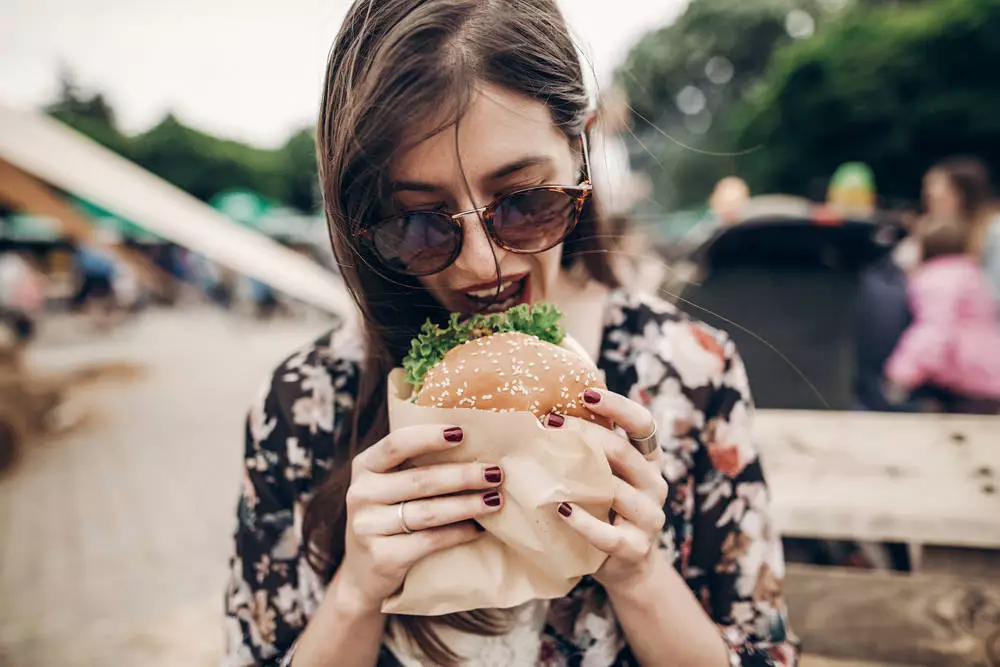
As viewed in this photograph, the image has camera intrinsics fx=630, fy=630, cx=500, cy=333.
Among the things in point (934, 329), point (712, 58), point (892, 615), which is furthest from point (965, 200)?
point (712, 58)

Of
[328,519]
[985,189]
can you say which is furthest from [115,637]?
[985,189]

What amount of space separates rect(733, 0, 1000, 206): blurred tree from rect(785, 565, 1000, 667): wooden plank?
69.5ft

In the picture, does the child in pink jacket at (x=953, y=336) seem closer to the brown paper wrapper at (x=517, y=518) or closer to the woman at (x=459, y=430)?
the woman at (x=459, y=430)

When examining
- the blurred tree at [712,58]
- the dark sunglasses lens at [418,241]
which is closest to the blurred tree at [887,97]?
the blurred tree at [712,58]

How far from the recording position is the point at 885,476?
8.97 feet

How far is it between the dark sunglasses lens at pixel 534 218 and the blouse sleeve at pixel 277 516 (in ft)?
1.98

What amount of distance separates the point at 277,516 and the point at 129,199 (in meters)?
6.07

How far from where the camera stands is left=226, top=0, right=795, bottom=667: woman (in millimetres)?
1148

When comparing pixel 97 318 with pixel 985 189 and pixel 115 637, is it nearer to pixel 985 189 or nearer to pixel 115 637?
pixel 115 637

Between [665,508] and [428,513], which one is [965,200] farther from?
[428,513]

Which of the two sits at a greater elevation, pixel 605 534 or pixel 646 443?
pixel 646 443

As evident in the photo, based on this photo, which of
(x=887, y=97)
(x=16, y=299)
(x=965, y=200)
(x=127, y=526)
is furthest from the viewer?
(x=887, y=97)

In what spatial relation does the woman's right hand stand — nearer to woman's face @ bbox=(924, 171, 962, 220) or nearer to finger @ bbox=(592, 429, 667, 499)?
finger @ bbox=(592, 429, 667, 499)

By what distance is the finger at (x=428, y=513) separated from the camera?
3.54ft
